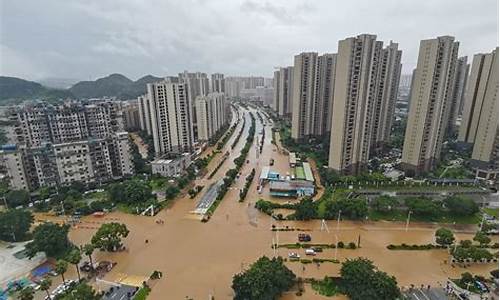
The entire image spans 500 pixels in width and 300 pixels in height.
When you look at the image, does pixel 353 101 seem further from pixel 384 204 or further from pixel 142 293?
pixel 142 293

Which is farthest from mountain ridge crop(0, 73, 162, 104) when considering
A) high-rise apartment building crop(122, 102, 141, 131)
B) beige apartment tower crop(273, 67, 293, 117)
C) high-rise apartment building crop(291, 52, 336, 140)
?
high-rise apartment building crop(291, 52, 336, 140)

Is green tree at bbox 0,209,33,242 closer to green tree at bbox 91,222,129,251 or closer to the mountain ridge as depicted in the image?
green tree at bbox 91,222,129,251

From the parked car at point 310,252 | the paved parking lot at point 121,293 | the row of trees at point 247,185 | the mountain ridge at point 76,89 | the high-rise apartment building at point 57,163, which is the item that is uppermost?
the mountain ridge at point 76,89

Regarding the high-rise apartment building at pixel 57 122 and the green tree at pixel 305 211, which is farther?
the high-rise apartment building at pixel 57 122

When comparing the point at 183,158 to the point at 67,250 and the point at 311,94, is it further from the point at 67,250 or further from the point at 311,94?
the point at 311,94

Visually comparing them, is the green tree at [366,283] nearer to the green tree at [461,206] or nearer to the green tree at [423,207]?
the green tree at [423,207]

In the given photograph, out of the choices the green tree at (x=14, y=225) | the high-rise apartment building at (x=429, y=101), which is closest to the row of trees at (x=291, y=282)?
the green tree at (x=14, y=225)
